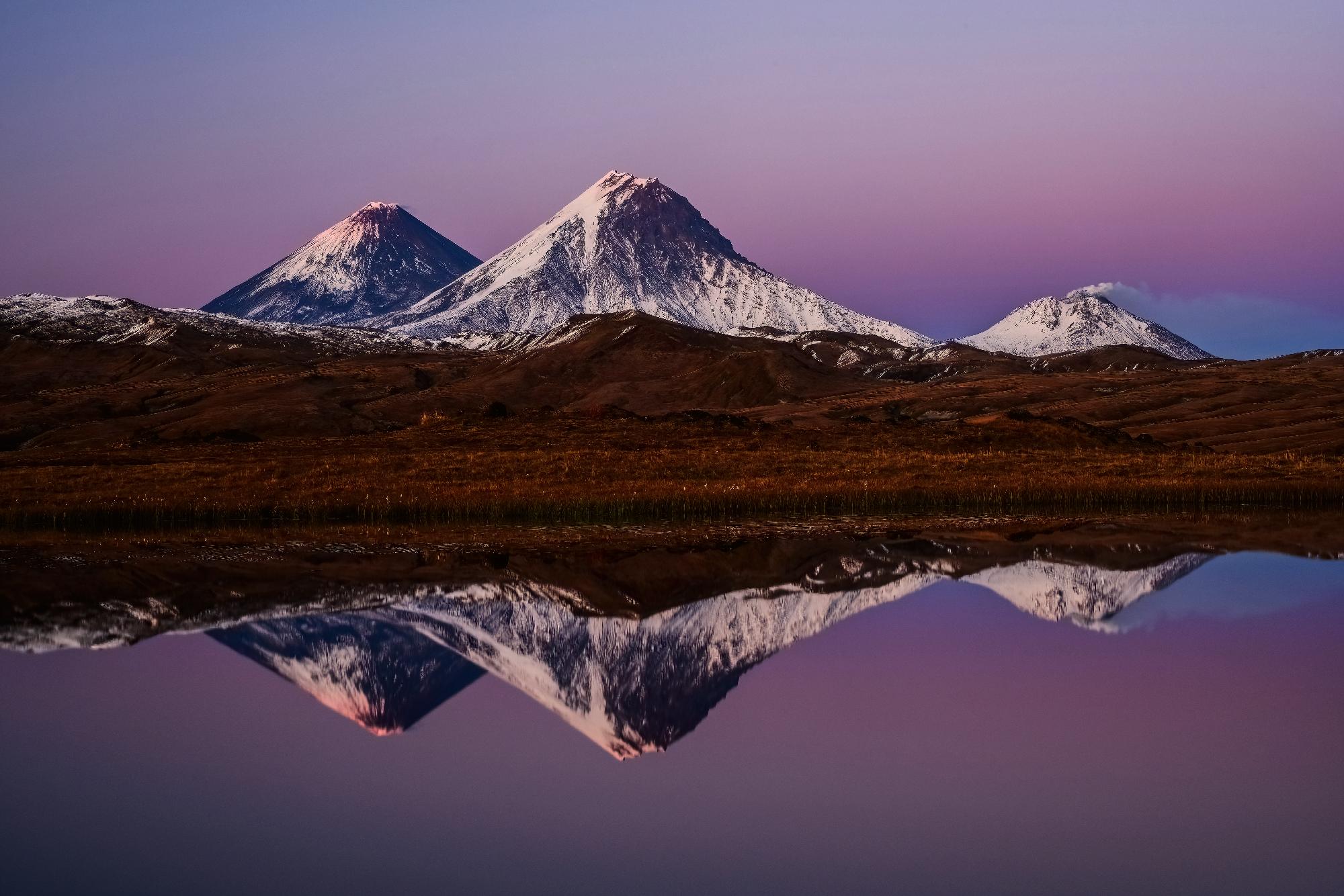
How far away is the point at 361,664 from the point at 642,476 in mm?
38239

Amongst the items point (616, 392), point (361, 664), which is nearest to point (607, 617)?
point (361, 664)

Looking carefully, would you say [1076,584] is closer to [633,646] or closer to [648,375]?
[633,646]

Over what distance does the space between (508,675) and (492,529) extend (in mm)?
27922

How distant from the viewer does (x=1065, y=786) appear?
595 inches

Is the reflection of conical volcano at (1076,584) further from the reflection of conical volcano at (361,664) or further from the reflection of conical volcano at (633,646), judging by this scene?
the reflection of conical volcano at (361,664)

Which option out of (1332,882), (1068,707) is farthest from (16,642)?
(1332,882)

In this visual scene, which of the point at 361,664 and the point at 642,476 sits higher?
the point at 642,476

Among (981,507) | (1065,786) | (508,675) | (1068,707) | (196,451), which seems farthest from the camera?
(196,451)

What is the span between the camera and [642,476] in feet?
203

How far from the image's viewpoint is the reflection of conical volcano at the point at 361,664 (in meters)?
20.5

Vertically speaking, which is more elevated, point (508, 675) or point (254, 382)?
point (254, 382)

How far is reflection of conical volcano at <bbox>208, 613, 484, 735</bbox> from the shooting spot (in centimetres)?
2047

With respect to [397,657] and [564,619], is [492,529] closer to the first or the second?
[564,619]

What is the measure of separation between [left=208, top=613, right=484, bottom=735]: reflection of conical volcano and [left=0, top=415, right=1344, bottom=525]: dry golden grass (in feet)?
82.5
